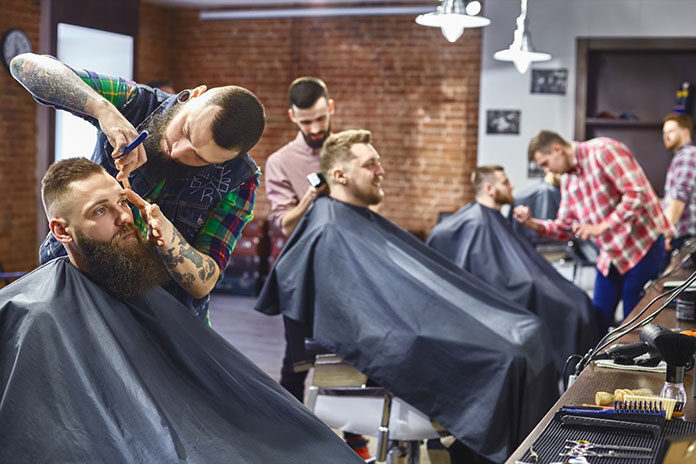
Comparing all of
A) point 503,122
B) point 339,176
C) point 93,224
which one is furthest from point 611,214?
point 93,224

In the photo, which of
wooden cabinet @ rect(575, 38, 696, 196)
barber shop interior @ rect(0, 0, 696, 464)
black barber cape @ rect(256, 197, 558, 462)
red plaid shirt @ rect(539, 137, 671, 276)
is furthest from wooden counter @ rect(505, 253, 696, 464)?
wooden cabinet @ rect(575, 38, 696, 196)

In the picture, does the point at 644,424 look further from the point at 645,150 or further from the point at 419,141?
the point at 419,141

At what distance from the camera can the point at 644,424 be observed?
1444 mm

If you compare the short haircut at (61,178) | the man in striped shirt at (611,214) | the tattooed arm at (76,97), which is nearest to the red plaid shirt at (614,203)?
the man in striped shirt at (611,214)

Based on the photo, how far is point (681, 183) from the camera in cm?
509

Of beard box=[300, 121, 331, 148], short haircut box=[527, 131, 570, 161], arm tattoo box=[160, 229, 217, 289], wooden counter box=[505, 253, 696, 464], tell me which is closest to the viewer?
wooden counter box=[505, 253, 696, 464]

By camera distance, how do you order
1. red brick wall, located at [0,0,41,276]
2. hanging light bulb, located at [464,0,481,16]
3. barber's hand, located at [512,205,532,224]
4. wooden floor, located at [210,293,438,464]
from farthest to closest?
red brick wall, located at [0,0,41,276] < wooden floor, located at [210,293,438,464] < barber's hand, located at [512,205,532,224] < hanging light bulb, located at [464,0,481,16]

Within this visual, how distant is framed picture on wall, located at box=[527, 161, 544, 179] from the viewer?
6.19m

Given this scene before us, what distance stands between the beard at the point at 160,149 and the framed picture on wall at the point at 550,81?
465cm

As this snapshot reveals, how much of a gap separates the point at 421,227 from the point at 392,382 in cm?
469

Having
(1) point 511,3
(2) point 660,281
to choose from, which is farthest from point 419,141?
(2) point 660,281

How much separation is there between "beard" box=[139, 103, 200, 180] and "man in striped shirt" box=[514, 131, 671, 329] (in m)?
2.29

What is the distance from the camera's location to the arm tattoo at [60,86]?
1.84 m

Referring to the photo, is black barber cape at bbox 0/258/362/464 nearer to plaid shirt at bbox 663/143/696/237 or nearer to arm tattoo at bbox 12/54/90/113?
arm tattoo at bbox 12/54/90/113
